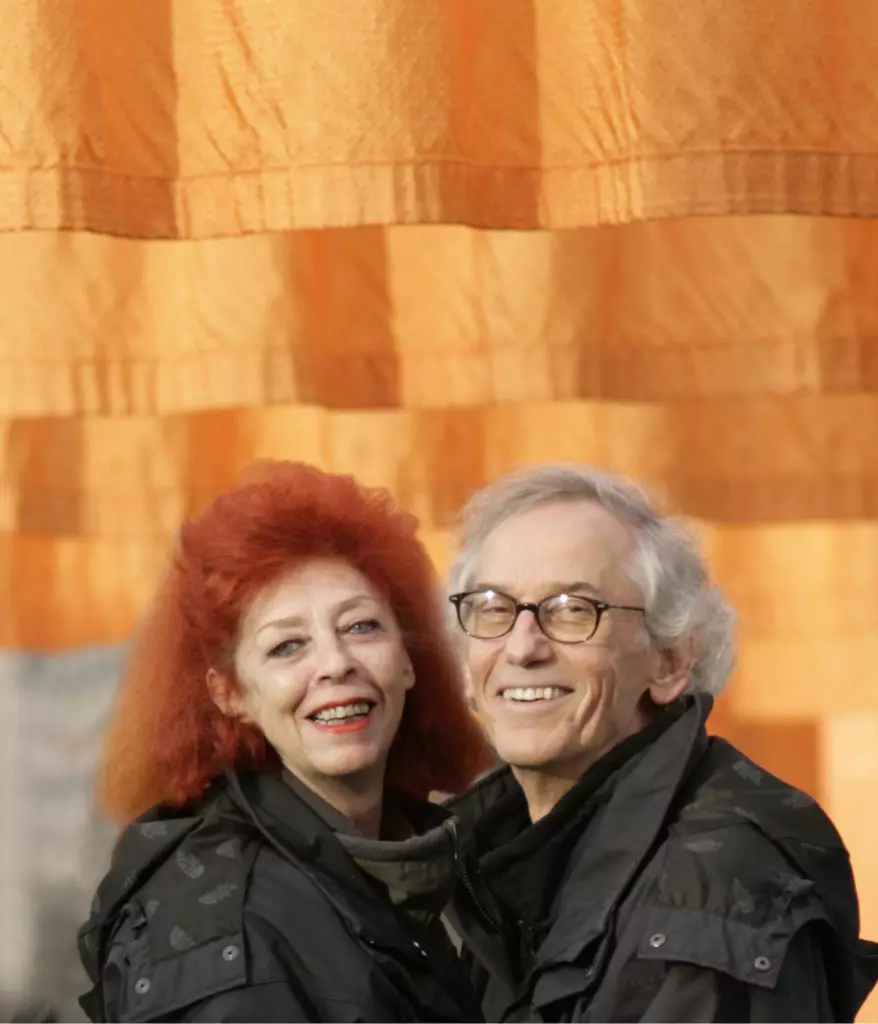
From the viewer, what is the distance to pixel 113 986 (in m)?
1.49

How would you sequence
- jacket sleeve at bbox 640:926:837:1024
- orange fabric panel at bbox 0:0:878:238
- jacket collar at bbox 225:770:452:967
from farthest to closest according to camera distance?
orange fabric panel at bbox 0:0:878:238 → jacket collar at bbox 225:770:452:967 → jacket sleeve at bbox 640:926:837:1024

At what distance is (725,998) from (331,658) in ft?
1.39

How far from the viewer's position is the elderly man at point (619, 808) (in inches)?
54.2

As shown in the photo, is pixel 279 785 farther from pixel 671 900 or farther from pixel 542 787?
pixel 671 900

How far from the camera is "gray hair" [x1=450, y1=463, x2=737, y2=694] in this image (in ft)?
5.21

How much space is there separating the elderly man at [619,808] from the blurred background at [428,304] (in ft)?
0.94

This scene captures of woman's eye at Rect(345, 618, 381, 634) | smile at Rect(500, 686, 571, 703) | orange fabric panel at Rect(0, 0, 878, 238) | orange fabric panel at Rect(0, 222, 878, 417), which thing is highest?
orange fabric panel at Rect(0, 0, 878, 238)

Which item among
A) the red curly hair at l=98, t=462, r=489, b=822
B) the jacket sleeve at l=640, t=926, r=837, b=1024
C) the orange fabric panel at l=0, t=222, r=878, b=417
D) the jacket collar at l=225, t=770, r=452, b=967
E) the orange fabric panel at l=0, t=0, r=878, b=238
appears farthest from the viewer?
the orange fabric panel at l=0, t=222, r=878, b=417

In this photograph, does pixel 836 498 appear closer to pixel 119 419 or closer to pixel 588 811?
pixel 588 811

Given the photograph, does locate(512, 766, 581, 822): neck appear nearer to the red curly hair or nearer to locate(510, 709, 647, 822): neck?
locate(510, 709, 647, 822): neck

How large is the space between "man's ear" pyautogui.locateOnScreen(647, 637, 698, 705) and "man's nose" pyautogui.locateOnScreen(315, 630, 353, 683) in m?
0.27

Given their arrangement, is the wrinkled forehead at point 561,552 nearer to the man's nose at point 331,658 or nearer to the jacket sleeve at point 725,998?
the man's nose at point 331,658

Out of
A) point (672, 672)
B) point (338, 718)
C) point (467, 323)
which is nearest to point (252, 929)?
point (338, 718)

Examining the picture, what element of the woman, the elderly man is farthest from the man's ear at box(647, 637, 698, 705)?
the woman
